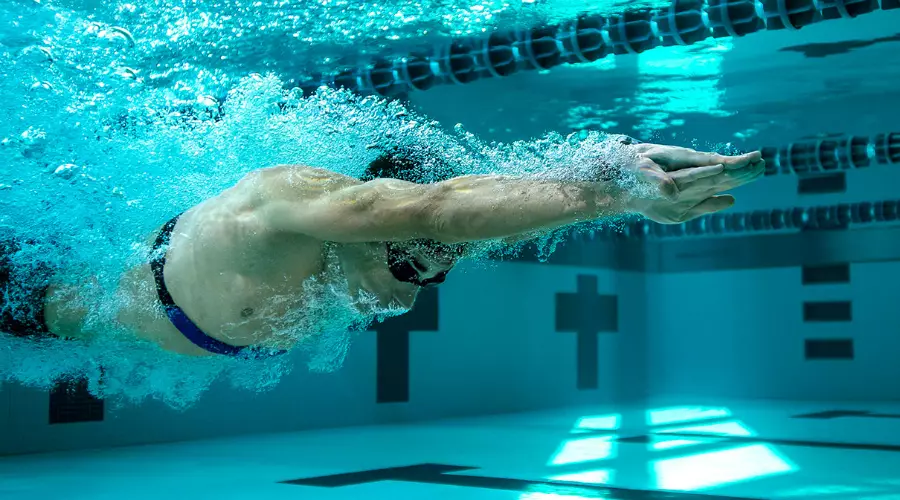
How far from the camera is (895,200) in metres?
10.8

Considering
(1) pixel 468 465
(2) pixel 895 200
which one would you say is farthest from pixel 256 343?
(2) pixel 895 200

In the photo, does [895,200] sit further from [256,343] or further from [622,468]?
[256,343]

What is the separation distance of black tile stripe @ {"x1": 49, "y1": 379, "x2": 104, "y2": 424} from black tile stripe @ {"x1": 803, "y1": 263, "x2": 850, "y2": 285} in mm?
9534

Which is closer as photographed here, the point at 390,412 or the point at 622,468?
the point at 622,468

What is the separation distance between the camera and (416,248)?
251 cm

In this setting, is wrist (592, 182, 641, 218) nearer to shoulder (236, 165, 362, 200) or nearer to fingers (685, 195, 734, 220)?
fingers (685, 195, 734, 220)

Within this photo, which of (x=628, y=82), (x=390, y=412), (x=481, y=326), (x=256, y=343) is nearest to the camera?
(x=256, y=343)

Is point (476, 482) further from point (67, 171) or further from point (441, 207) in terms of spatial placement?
point (441, 207)

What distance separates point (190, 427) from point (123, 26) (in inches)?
138

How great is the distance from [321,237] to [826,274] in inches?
442

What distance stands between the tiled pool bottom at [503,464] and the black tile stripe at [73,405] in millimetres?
326

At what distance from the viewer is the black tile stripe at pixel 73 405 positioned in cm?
673

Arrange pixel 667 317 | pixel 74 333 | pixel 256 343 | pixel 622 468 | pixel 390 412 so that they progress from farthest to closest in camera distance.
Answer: pixel 667 317
pixel 390 412
pixel 622 468
pixel 74 333
pixel 256 343

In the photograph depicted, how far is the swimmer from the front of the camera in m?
1.97
